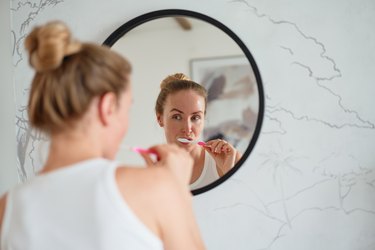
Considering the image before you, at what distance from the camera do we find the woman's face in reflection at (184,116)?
142 centimetres

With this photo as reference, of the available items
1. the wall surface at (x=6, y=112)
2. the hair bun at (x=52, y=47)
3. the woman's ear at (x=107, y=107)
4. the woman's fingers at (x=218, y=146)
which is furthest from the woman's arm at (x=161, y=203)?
the wall surface at (x=6, y=112)

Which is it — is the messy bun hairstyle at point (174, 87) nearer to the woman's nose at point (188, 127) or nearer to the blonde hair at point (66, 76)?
the woman's nose at point (188, 127)

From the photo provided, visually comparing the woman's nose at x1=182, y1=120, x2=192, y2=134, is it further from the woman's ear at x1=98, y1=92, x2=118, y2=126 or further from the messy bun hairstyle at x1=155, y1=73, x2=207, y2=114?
the woman's ear at x1=98, y1=92, x2=118, y2=126

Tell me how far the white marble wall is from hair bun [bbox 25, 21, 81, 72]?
74 cm

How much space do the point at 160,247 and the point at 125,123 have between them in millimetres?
237

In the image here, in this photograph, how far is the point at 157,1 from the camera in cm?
149

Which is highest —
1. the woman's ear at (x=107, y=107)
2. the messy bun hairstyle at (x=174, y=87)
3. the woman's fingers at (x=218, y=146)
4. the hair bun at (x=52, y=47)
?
the messy bun hairstyle at (x=174, y=87)

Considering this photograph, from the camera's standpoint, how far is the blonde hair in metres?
0.78

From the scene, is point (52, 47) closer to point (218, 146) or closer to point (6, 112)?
point (218, 146)

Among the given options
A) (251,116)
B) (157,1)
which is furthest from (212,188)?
(157,1)

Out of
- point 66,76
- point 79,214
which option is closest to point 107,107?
point 66,76

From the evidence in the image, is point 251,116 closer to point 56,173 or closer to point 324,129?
point 324,129

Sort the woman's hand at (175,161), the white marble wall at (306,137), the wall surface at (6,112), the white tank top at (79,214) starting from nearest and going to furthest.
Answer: the white tank top at (79,214)
the woman's hand at (175,161)
the white marble wall at (306,137)
the wall surface at (6,112)

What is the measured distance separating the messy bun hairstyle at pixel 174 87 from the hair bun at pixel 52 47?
65 cm
